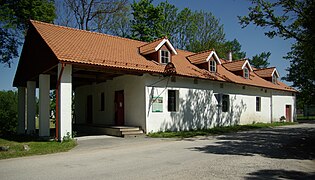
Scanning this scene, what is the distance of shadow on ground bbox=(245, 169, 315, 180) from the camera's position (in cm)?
670

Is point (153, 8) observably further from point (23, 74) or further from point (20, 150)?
point (20, 150)

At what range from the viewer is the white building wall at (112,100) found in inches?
672

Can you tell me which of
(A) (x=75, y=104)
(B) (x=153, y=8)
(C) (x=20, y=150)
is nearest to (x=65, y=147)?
(C) (x=20, y=150)

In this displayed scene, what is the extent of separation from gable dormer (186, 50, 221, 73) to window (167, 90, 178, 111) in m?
5.03

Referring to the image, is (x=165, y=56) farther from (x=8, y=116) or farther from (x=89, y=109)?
(x=8, y=116)

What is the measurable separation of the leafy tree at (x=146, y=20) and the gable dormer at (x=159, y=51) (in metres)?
16.1

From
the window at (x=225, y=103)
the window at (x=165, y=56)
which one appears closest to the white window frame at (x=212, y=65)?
the window at (x=225, y=103)

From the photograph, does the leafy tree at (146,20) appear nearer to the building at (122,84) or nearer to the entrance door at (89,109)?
the building at (122,84)

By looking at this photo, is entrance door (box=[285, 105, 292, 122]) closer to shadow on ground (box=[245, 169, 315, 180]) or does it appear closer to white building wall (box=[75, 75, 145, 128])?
white building wall (box=[75, 75, 145, 128])

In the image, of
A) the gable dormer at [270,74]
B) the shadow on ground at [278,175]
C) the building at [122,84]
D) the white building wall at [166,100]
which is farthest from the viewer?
the gable dormer at [270,74]

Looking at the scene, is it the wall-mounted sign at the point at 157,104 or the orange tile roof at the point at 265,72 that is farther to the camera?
the orange tile roof at the point at 265,72

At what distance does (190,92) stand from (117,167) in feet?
40.4

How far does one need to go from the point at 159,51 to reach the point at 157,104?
3819 mm

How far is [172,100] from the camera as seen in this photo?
1864cm
